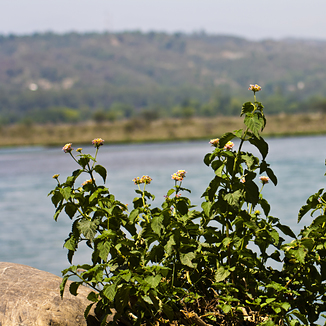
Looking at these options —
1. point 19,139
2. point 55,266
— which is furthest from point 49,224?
point 19,139

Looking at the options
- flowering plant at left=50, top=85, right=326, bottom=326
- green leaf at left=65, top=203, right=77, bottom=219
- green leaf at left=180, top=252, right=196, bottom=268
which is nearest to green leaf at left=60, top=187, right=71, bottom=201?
flowering plant at left=50, top=85, right=326, bottom=326

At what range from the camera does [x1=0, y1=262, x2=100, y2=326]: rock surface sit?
3.01 m

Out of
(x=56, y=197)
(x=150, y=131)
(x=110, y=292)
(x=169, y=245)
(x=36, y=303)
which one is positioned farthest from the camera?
(x=150, y=131)

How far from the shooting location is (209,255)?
9.08ft

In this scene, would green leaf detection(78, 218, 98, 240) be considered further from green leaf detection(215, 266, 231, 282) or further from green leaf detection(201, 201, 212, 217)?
green leaf detection(215, 266, 231, 282)

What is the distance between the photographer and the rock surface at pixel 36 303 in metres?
3.01

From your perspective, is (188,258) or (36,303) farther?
(36,303)

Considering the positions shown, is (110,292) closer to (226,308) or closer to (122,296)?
(122,296)

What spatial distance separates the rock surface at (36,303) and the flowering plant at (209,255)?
27 cm

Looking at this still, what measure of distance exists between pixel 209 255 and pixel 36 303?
123cm

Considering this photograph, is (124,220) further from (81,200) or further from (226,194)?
(226,194)

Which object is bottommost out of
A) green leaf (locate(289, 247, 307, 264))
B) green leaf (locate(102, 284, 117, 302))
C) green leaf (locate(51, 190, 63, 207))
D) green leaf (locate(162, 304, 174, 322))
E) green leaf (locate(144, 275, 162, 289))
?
green leaf (locate(162, 304, 174, 322))

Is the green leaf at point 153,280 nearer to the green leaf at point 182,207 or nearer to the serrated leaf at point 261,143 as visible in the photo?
the green leaf at point 182,207

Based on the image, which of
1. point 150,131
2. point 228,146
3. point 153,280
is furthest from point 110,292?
point 150,131
